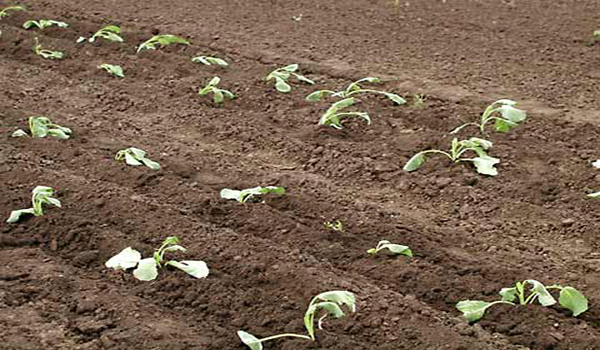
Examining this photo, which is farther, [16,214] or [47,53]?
[47,53]

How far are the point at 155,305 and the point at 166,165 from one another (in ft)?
3.16

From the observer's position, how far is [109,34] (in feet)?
16.6

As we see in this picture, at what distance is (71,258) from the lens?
312 centimetres

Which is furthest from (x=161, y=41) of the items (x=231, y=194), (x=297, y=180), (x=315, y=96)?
(x=231, y=194)

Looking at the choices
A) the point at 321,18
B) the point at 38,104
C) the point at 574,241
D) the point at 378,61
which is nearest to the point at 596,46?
the point at 378,61

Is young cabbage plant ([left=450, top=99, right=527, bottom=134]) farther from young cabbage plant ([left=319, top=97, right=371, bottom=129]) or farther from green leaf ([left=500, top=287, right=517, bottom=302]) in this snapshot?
green leaf ([left=500, top=287, right=517, bottom=302])

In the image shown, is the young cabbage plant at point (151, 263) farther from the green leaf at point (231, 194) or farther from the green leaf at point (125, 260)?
the green leaf at point (231, 194)

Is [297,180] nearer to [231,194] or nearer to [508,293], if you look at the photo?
[231,194]

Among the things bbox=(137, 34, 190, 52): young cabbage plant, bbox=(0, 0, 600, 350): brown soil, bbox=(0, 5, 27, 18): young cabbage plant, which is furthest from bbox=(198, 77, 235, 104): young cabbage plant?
bbox=(0, 5, 27, 18): young cabbage plant

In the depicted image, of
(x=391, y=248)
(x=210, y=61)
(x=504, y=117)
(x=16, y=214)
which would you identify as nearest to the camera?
(x=391, y=248)

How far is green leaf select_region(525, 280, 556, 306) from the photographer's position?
2.85m

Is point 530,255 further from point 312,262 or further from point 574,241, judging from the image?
point 312,262

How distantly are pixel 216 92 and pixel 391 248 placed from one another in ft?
5.00

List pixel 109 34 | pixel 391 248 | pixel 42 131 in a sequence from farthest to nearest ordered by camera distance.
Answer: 1. pixel 109 34
2. pixel 42 131
3. pixel 391 248
